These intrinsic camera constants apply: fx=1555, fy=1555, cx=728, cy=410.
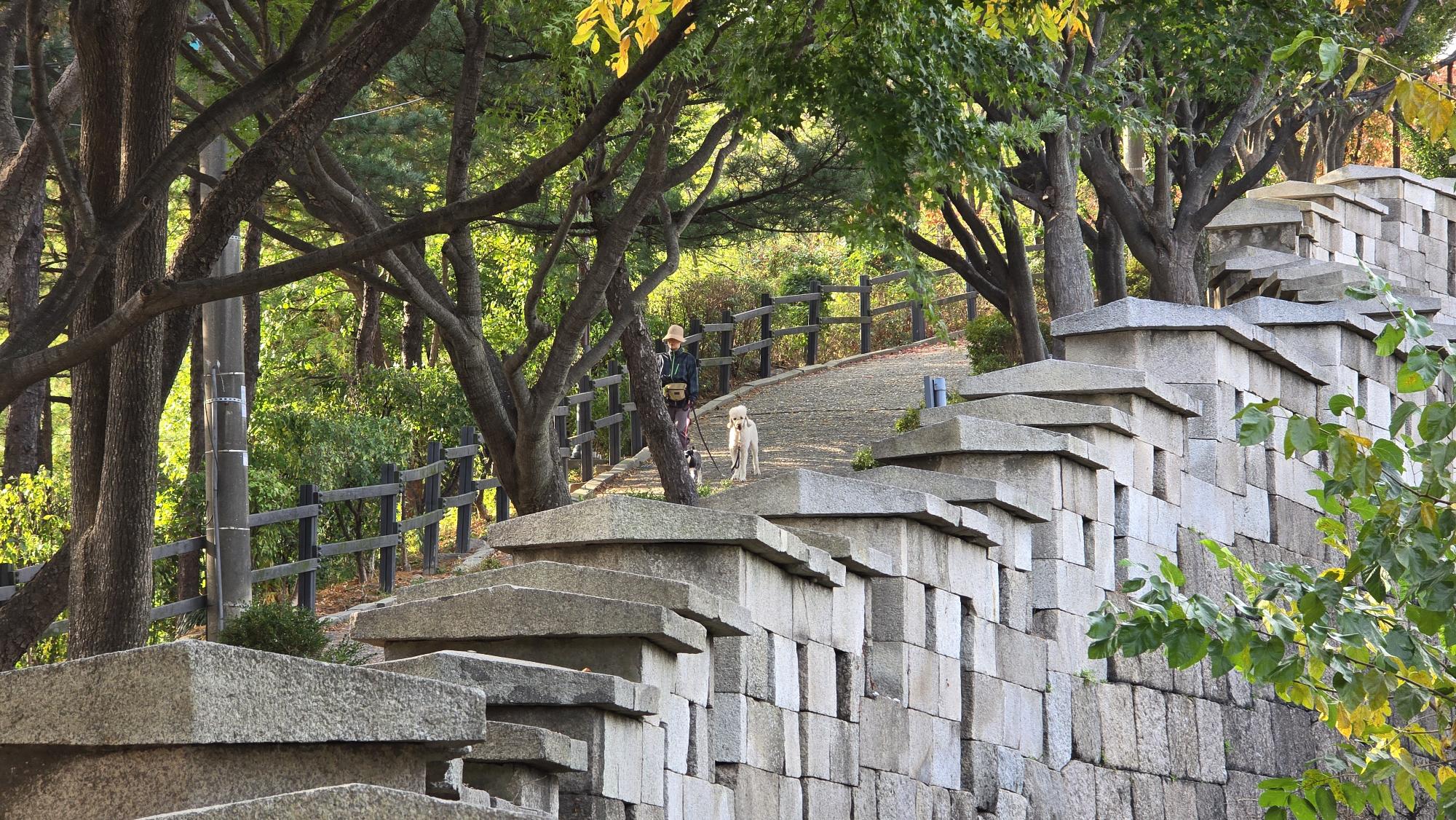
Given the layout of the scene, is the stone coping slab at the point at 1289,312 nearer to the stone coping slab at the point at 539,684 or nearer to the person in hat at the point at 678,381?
the person in hat at the point at 678,381

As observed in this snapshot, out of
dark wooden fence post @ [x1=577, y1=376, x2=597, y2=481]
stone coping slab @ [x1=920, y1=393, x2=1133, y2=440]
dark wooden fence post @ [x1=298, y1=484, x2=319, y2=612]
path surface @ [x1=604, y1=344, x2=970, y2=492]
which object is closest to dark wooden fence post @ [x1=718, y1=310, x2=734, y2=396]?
path surface @ [x1=604, y1=344, x2=970, y2=492]

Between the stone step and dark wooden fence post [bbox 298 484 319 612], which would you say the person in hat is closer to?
dark wooden fence post [bbox 298 484 319 612]

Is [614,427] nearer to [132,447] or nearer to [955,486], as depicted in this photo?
[955,486]

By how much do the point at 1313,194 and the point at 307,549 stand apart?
8351 mm

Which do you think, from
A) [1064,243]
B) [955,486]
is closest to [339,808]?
[955,486]

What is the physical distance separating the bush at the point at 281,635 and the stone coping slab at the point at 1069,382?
3634 millimetres

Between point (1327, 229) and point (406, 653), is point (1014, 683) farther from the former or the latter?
point (1327, 229)

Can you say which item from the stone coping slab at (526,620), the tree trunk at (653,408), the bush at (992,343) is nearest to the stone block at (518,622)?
the stone coping slab at (526,620)

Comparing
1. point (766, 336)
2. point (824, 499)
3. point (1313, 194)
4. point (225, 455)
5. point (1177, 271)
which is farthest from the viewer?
point (766, 336)

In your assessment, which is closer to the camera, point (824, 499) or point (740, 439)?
point (824, 499)

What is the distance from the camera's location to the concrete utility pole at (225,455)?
9.87 meters

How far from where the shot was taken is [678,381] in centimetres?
1382

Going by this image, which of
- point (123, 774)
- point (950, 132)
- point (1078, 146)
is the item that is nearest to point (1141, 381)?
point (950, 132)

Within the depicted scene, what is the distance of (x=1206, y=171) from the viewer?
13.8 meters
